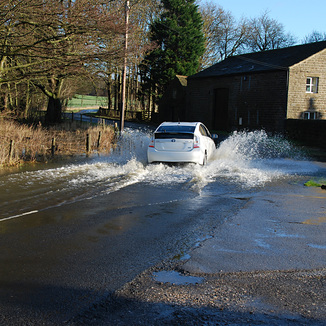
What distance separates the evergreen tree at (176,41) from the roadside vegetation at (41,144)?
32.4 m

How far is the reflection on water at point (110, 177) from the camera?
9539mm

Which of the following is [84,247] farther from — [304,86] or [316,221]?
[304,86]

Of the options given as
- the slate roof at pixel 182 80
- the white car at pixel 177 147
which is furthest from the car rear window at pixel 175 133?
the slate roof at pixel 182 80

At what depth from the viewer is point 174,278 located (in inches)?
186

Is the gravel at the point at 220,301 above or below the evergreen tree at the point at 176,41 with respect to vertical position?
below

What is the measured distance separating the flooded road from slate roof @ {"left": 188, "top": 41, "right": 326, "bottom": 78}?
76.3 ft

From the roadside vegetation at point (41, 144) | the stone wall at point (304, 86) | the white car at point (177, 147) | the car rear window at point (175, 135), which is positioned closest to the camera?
the white car at point (177, 147)

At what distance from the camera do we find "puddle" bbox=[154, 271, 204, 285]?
15.2 ft

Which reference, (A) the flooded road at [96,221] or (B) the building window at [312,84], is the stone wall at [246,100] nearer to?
(B) the building window at [312,84]

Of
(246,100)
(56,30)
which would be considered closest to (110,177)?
(56,30)

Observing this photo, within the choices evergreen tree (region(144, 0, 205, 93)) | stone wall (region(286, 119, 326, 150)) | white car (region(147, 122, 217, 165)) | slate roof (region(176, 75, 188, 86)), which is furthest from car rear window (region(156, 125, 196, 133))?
evergreen tree (region(144, 0, 205, 93))

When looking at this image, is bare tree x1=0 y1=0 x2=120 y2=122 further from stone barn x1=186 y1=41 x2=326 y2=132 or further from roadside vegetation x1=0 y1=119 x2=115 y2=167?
stone barn x1=186 y1=41 x2=326 y2=132

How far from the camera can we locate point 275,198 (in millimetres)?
9867

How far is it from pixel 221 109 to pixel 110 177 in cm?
3154
